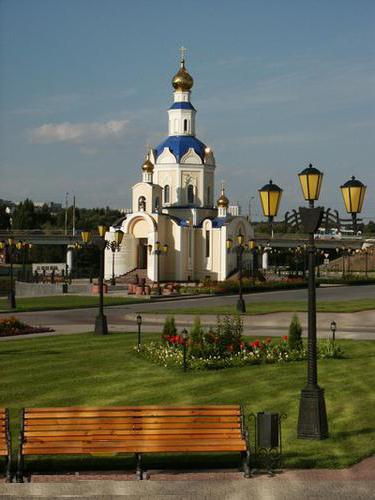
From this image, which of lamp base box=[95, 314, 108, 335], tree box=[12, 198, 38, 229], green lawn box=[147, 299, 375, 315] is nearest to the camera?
lamp base box=[95, 314, 108, 335]

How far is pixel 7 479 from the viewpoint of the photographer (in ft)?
35.3

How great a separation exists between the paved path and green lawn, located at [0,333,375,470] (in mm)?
497

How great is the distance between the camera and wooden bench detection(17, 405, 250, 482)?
10812 millimetres

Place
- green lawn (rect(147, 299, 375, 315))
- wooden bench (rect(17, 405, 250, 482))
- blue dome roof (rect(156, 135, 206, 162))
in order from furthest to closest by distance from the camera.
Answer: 1. blue dome roof (rect(156, 135, 206, 162))
2. green lawn (rect(147, 299, 375, 315))
3. wooden bench (rect(17, 405, 250, 482))

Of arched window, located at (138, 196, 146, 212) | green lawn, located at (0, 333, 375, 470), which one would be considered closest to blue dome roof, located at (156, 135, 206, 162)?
arched window, located at (138, 196, 146, 212)

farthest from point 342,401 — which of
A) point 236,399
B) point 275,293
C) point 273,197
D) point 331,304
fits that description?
point 275,293

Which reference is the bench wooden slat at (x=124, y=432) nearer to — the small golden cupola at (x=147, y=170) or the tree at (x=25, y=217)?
the small golden cupola at (x=147, y=170)

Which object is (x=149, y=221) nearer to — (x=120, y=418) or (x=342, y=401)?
(x=342, y=401)

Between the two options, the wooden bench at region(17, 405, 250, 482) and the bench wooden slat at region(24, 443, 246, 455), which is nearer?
the bench wooden slat at region(24, 443, 246, 455)

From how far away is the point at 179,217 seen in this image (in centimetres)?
7244

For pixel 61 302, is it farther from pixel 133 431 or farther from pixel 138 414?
pixel 133 431

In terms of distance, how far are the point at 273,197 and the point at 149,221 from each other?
5546 centimetres

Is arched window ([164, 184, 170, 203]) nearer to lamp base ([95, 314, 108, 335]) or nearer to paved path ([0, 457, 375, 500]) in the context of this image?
lamp base ([95, 314, 108, 335])

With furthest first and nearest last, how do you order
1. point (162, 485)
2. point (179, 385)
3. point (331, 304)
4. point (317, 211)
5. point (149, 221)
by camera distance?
point (149, 221)
point (331, 304)
point (179, 385)
point (317, 211)
point (162, 485)
